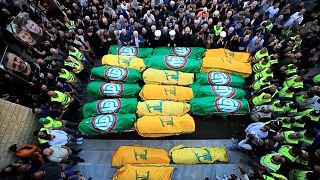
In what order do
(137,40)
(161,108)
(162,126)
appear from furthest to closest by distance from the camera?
(137,40) → (161,108) → (162,126)

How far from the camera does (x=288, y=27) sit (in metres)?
10.2

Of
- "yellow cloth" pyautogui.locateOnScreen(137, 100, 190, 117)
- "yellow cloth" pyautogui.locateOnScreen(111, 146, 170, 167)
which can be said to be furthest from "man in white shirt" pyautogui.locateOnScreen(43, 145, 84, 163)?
"yellow cloth" pyautogui.locateOnScreen(137, 100, 190, 117)

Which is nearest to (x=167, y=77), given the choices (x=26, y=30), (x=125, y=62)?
(x=125, y=62)

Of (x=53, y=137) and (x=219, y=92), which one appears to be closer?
(x=53, y=137)

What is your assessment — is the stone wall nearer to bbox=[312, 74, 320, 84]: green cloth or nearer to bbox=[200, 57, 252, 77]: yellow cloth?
bbox=[200, 57, 252, 77]: yellow cloth

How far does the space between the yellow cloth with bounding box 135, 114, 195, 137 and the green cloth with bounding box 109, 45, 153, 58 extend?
8.78 feet

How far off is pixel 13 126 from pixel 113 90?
3116 mm

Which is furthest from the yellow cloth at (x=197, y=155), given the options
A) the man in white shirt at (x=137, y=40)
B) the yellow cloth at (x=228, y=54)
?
the man in white shirt at (x=137, y=40)

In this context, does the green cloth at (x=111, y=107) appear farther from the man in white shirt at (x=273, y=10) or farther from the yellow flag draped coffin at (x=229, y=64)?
the man in white shirt at (x=273, y=10)

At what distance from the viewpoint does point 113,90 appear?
9.05m

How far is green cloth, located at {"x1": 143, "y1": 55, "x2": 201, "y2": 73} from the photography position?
377 inches

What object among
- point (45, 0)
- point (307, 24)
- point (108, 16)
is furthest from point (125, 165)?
point (307, 24)

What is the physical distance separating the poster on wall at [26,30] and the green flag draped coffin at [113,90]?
8.61 feet

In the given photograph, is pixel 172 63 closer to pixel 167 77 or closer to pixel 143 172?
pixel 167 77
